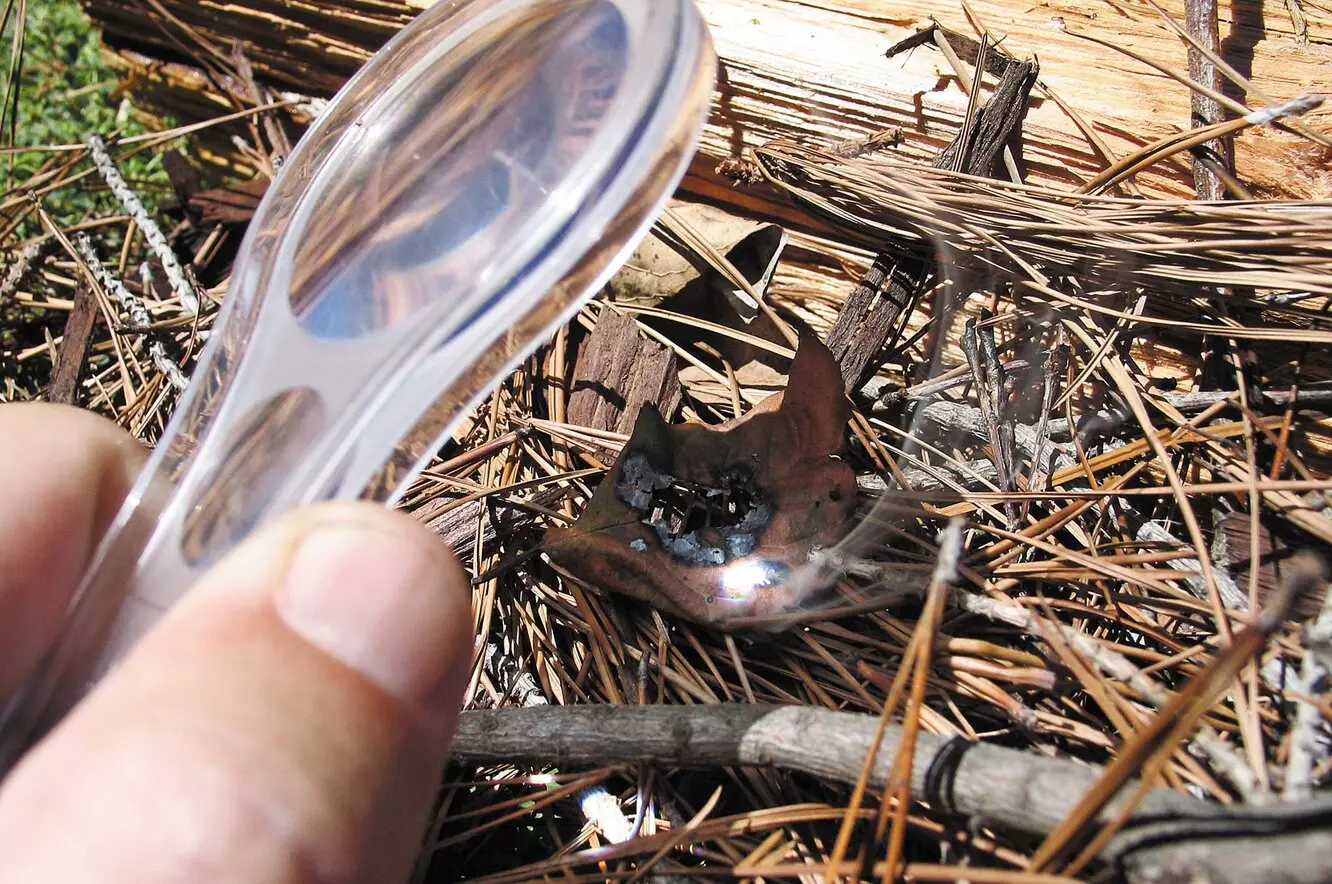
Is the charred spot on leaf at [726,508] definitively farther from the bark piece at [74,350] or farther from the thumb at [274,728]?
the bark piece at [74,350]

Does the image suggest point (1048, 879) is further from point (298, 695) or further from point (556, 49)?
point (556, 49)

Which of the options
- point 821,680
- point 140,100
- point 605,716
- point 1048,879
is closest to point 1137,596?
point 821,680

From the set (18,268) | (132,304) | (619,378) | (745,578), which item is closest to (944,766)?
(745,578)

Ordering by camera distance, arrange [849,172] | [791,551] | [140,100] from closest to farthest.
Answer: [791,551] → [849,172] → [140,100]

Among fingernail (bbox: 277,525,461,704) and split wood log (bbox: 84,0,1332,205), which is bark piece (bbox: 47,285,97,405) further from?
fingernail (bbox: 277,525,461,704)

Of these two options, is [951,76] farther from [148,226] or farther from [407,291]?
[148,226]

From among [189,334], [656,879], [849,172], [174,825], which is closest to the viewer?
[174,825]

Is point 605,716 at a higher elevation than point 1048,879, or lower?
lower
